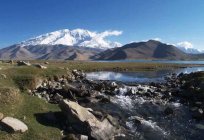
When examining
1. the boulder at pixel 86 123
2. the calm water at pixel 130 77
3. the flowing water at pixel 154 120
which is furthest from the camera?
the calm water at pixel 130 77

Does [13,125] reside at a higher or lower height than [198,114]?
higher

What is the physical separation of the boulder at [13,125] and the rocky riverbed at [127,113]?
14.4 feet

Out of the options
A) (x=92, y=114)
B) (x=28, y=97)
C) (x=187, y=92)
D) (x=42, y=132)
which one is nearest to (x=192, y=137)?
(x=92, y=114)

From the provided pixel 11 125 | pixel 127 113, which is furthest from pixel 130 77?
pixel 11 125

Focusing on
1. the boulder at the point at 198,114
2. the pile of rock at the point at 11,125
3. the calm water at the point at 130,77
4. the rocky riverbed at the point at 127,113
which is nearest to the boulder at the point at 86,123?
the rocky riverbed at the point at 127,113

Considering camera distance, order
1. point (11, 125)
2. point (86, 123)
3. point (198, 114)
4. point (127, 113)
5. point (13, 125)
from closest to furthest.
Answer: point (11, 125), point (13, 125), point (86, 123), point (198, 114), point (127, 113)

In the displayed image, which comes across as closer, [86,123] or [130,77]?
[86,123]

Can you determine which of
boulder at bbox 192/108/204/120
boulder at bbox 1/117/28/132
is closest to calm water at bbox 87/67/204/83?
boulder at bbox 192/108/204/120

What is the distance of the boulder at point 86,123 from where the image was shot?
32062 millimetres

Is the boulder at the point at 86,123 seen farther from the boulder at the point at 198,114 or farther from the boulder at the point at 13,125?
the boulder at the point at 198,114

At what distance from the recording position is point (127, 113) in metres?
46.7

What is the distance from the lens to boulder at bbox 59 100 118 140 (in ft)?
105

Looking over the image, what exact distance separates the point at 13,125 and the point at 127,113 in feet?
71.1

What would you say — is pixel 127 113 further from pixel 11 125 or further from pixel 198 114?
pixel 11 125
